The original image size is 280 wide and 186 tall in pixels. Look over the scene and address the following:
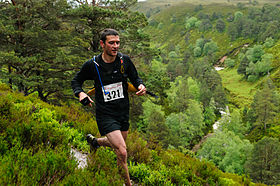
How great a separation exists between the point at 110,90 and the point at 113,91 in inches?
1.9

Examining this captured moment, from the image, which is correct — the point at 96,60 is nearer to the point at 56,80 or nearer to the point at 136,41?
the point at 56,80

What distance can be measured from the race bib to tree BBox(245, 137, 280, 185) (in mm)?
30351

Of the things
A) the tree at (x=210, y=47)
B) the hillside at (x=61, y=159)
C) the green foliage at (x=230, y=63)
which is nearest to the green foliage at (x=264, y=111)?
the hillside at (x=61, y=159)

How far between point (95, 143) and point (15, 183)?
1971mm

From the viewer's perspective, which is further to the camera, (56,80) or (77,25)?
(77,25)

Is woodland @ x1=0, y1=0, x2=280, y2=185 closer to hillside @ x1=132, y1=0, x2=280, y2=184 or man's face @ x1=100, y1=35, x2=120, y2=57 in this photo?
hillside @ x1=132, y1=0, x2=280, y2=184

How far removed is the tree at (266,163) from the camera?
2567 centimetres

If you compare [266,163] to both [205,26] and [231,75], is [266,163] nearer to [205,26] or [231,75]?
[231,75]

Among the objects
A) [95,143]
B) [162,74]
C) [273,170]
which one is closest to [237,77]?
[273,170]

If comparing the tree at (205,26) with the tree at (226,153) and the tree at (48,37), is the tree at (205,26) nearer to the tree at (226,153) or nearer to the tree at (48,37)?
the tree at (226,153)

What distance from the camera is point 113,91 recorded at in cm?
298

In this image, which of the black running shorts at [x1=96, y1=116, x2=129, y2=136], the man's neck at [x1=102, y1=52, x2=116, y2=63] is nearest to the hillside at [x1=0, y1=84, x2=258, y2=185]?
the black running shorts at [x1=96, y1=116, x2=129, y2=136]

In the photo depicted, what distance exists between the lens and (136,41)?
14.9 meters

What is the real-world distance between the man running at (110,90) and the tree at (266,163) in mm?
30186
